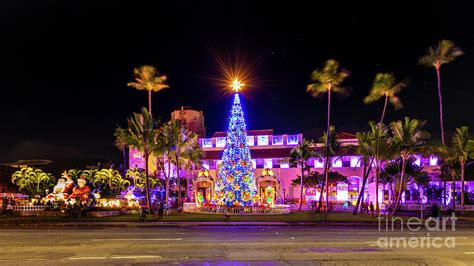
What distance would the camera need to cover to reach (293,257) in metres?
13.1

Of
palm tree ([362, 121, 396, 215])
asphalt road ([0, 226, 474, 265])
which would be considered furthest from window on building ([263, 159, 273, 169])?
asphalt road ([0, 226, 474, 265])

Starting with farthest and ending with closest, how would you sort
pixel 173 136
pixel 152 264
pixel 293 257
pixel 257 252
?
pixel 173 136 → pixel 257 252 → pixel 293 257 → pixel 152 264

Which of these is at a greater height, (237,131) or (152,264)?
(237,131)

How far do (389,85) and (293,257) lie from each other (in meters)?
30.7

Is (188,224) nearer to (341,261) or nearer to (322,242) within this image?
(322,242)

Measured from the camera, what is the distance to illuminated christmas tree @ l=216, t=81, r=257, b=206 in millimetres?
37625

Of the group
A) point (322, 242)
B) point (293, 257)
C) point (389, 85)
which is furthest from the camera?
point (389, 85)

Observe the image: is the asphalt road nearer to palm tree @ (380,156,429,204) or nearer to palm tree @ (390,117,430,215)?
palm tree @ (390,117,430,215)

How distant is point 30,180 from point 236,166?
47752 millimetres

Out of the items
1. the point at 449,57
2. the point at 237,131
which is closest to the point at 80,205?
the point at 237,131

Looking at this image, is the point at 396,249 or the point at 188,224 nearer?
the point at 396,249

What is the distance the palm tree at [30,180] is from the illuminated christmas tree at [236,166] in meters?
43.9

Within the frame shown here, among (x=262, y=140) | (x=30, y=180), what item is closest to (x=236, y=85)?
(x=262, y=140)

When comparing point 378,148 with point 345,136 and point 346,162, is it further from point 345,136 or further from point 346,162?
point 345,136
